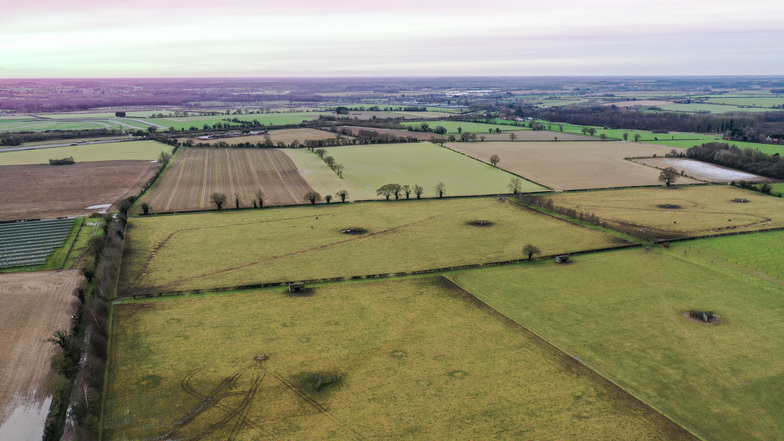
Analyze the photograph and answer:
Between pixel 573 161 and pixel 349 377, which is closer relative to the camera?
pixel 349 377

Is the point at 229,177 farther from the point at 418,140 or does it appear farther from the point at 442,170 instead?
the point at 418,140

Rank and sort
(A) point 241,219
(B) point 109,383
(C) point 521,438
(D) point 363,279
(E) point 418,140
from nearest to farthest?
(C) point 521,438 → (B) point 109,383 → (D) point 363,279 → (A) point 241,219 → (E) point 418,140

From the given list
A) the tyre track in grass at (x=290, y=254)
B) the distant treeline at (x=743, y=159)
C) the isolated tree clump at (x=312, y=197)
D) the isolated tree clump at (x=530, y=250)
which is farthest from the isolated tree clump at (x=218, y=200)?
the distant treeline at (x=743, y=159)

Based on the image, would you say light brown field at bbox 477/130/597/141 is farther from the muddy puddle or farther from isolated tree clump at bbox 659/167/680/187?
the muddy puddle

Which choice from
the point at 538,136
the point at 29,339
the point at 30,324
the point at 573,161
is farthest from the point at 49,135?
the point at 573,161

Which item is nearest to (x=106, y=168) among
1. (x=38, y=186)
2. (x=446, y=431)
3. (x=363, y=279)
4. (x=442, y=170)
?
(x=38, y=186)

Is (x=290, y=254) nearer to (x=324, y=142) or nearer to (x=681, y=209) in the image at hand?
(x=681, y=209)

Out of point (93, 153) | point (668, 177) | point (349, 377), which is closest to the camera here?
point (349, 377)
